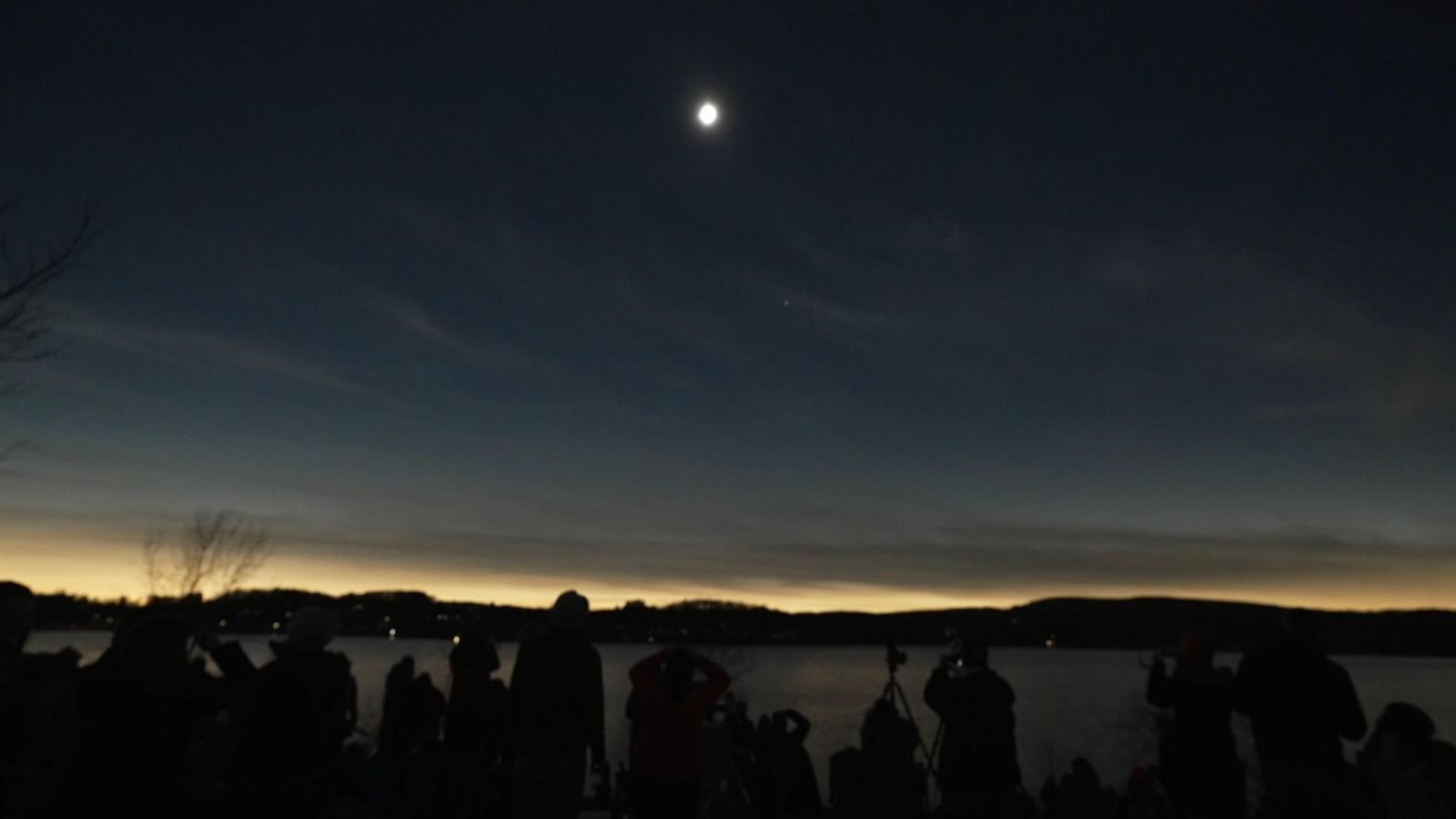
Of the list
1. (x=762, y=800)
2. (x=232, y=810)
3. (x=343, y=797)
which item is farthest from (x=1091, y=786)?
(x=232, y=810)

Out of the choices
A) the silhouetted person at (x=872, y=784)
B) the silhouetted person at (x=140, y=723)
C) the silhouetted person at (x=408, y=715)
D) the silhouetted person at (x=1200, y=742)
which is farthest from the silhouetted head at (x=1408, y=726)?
the silhouetted person at (x=408, y=715)

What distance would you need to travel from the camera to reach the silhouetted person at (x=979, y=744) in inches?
238

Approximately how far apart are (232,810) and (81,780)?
0.66 meters

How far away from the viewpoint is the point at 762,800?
870 cm

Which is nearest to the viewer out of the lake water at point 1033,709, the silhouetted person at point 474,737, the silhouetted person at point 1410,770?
the silhouetted person at point 1410,770

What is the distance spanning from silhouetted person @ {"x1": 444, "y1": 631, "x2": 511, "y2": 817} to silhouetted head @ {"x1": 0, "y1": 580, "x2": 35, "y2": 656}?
11.1 feet

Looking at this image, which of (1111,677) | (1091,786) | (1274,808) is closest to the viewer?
(1274,808)

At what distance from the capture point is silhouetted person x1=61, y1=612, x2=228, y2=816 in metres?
3.90

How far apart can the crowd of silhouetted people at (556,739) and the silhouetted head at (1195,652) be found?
0.02 m

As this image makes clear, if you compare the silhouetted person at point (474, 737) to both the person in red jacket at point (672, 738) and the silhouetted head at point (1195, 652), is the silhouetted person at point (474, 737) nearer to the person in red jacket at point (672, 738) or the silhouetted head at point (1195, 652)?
the person in red jacket at point (672, 738)

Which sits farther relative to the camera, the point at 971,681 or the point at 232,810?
the point at 971,681

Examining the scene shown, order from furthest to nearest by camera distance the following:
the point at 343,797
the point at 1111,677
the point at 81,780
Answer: the point at 1111,677 → the point at 343,797 → the point at 81,780

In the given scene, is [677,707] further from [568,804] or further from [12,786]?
[12,786]

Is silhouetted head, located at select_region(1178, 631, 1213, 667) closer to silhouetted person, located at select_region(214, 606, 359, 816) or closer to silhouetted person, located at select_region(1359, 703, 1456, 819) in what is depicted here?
silhouetted person, located at select_region(1359, 703, 1456, 819)
